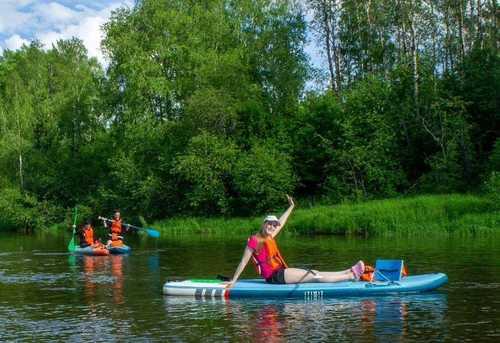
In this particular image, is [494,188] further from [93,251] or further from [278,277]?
[278,277]

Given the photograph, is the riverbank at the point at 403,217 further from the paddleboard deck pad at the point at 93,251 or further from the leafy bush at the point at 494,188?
the paddleboard deck pad at the point at 93,251

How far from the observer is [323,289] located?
13539mm

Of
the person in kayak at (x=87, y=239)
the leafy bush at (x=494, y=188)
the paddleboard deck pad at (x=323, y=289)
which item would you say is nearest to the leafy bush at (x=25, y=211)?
the person in kayak at (x=87, y=239)

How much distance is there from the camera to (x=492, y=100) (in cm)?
3594

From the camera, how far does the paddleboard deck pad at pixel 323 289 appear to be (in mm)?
13508

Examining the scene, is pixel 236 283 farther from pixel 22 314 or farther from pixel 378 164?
pixel 378 164

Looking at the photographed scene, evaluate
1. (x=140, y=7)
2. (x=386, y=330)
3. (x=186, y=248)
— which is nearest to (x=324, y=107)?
(x=140, y=7)

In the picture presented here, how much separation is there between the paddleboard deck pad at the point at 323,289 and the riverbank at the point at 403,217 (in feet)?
44.1

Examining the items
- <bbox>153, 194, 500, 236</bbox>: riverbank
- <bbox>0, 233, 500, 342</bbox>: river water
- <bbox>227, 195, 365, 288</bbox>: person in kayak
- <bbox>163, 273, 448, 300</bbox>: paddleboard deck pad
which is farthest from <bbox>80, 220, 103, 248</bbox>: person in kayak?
<bbox>227, 195, 365, 288</bbox>: person in kayak

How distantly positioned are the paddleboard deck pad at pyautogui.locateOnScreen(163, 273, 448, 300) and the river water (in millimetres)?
202

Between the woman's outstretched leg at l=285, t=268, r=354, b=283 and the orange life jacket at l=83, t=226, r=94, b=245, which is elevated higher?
the orange life jacket at l=83, t=226, r=94, b=245

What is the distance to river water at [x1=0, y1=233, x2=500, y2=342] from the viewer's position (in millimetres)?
10734

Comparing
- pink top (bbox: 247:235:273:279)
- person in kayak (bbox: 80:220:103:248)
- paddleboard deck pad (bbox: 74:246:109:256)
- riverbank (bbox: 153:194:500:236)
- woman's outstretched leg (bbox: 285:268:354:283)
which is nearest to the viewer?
pink top (bbox: 247:235:273:279)

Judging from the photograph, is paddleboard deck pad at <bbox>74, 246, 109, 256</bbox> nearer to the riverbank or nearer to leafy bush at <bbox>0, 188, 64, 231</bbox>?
the riverbank
